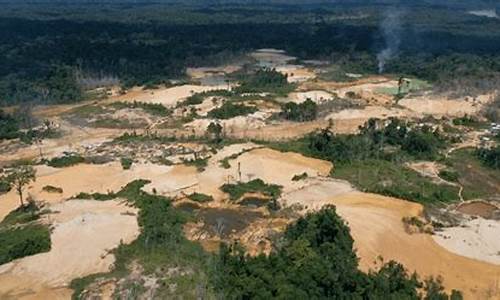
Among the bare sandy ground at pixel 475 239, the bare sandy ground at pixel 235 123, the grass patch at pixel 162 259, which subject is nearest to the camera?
the grass patch at pixel 162 259

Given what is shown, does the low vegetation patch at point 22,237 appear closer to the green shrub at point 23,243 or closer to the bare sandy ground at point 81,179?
the green shrub at point 23,243

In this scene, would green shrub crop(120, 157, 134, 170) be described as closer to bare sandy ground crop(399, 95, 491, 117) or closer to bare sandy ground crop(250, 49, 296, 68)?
bare sandy ground crop(399, 95, 491, 117)

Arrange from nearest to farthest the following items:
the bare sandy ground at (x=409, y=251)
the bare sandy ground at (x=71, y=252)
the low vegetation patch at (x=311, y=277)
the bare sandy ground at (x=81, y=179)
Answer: the low vegetation patch at (x=311, y=277)
the bare sandy ground at (x=71, y=252)
the bare sandy ground at (x=409, y=251)
the bare sandy ground at (x=81, y=179)

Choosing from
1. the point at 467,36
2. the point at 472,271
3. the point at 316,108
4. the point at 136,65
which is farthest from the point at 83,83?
the point at 467,36

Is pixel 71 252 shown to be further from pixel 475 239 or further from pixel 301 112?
pixel 301 112

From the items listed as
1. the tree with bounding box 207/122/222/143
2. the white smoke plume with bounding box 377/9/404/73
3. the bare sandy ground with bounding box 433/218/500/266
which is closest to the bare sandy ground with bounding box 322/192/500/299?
the bare sandy ground with bounding box 433/218/500/266

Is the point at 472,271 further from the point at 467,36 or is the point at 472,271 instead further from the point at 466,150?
the point at 467,36

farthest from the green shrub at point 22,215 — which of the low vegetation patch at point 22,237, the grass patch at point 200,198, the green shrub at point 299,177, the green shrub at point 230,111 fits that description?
the green shrub at point 230,111
